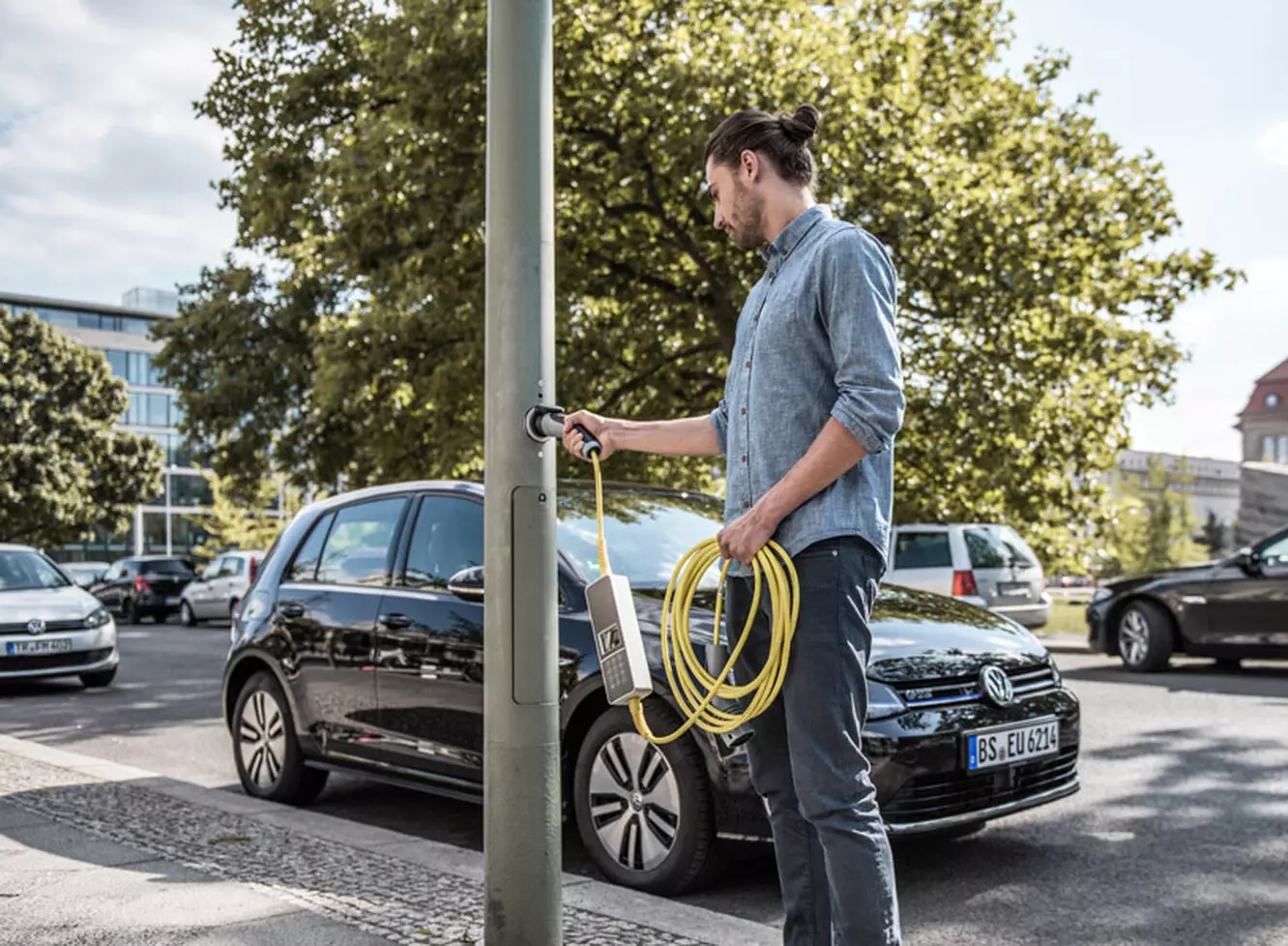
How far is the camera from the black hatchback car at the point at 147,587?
3234 cm

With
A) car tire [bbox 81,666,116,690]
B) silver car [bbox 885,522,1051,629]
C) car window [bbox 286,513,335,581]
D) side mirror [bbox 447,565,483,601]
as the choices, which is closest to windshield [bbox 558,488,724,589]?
side mirror [bbox 447,565,483,601]

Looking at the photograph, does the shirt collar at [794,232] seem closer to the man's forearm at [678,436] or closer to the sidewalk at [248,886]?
the man's forearm at [678,436]

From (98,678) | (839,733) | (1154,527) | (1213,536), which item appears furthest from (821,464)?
(1213,536)

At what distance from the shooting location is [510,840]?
11.6ft

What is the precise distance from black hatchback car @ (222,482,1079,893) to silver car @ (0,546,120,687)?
6.39 metres

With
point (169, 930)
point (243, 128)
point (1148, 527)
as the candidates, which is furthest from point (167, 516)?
point (169, 930)

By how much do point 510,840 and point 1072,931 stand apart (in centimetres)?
213

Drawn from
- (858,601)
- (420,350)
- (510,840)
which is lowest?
(510,840)

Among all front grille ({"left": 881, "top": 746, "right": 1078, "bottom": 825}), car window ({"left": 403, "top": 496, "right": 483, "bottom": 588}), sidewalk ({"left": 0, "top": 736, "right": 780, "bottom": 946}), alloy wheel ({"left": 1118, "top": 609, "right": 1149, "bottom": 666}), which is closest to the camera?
sidewalk ({"left": 0, "top": 736, "right": 780, "bottom": 946})

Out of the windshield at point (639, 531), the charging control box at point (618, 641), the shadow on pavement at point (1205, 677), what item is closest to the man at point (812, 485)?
the charging control box at point (618, 641)

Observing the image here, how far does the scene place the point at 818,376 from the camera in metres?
2.99

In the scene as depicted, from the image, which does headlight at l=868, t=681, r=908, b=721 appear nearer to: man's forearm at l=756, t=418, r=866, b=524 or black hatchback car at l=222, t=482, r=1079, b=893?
black hatchback car at l=222, t=482, r=1079, b=893

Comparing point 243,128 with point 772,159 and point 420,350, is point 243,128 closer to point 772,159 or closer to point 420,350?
point 420,350

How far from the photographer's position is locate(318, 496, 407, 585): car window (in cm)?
671
